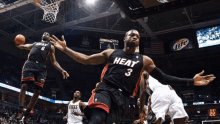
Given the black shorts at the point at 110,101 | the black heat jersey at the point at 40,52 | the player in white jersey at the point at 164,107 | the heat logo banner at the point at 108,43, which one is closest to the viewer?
the black shorts at the point at 110,101

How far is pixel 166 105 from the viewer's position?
474 cm

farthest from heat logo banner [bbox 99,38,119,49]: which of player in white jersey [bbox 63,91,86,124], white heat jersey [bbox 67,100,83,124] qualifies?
white heat jersey [bbox 67,100,83,124]

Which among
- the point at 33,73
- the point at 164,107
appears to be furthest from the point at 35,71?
the point at 164,107

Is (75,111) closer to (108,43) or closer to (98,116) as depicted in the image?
(98,116)

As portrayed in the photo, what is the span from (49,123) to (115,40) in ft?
35.4

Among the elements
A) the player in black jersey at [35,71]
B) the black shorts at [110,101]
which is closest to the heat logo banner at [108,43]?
the player in black jersey at [35,71]

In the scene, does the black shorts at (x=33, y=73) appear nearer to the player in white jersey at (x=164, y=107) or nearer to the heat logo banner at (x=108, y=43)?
the player in white jersey at (x=164, y=107)

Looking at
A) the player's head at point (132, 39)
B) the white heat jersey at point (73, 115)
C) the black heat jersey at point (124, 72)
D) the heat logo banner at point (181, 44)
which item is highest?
the heat logo banner at point (181, 44)

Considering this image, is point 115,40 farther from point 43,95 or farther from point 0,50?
point 0,50

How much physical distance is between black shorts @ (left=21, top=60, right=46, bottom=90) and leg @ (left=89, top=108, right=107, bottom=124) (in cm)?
271

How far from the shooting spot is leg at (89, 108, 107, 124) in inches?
100

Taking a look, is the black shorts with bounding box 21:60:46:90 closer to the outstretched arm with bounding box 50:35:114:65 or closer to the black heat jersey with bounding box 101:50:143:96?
the outstretched arm with bounding box 50:35:114:65

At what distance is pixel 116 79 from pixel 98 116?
59cm

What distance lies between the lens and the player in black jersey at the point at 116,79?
2713 mm
